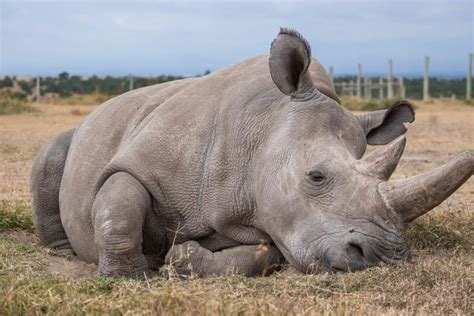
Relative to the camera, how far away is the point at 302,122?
18.4 feet

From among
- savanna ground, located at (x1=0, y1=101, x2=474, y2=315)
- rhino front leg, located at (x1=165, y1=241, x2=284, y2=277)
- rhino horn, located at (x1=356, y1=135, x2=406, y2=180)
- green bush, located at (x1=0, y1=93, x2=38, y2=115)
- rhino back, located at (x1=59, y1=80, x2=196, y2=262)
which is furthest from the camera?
green bush, located at (x1=0, y1=93, x2=38, y2=115)

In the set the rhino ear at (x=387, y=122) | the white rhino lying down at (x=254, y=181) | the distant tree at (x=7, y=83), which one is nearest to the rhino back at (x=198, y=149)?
the white rhino lying down at (x=254, y=181)

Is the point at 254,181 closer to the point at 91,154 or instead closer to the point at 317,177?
the point at 317,177

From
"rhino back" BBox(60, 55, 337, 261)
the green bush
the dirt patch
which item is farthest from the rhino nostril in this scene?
the green bush

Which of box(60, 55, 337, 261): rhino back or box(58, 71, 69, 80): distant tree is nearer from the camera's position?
box(60, 55, 337, 261): rhino back

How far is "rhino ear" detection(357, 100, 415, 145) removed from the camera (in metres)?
6.10

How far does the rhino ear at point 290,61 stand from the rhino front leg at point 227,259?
949 mm

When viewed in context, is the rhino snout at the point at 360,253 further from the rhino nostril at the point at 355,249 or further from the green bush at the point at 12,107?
the green bush at the point at 12,107

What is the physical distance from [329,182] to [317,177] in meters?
0.09

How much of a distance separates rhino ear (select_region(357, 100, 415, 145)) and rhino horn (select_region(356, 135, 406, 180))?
0.88 meters

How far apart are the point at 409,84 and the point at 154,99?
7390cm

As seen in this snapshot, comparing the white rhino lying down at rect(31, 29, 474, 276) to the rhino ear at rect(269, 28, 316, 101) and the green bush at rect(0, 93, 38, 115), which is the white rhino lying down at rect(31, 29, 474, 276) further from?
the green bush at rect(0, 93, 38, 115)

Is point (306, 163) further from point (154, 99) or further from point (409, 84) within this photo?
point (409, 84)

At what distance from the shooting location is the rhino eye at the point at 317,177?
17.2 ft
